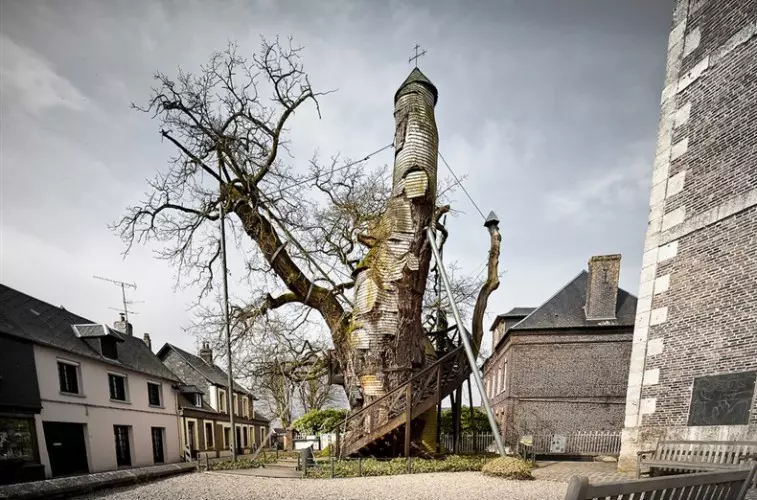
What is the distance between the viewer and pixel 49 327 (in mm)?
12312

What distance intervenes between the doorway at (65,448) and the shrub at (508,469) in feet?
39.6

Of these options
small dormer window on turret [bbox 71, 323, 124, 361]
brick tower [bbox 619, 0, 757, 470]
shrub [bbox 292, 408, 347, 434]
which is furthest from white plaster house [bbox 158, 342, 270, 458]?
brick tower [bbox 619, 0, 757, 470]

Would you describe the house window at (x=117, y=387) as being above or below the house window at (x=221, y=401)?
above

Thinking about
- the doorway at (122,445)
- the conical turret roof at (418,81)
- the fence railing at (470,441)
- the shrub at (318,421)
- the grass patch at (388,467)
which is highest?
the conical turret roof at (418,81)

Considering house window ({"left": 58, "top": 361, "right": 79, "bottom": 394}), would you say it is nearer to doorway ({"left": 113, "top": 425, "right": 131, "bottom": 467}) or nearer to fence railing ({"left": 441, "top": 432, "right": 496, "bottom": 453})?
doorway ({"left": 113, "top": 425, "right": 131, "bottom": 467})

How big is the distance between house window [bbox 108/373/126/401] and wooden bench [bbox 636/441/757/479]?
16.4 metres

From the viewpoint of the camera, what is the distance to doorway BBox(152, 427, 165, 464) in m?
16.0

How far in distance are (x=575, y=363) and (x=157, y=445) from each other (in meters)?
19.6

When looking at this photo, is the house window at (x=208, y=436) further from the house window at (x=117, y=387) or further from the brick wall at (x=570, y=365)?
the brick wall at (x=570, y=365)

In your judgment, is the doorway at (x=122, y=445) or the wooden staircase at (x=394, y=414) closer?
the wooden staircase at (x=394, y=414)

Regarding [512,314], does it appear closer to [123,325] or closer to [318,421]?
[318,421]

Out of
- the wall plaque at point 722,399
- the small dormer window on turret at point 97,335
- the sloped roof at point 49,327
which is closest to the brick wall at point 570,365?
the wall plaque at point 722,399

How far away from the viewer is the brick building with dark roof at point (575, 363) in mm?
16891

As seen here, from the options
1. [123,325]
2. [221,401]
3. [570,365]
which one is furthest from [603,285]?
[123,325]
